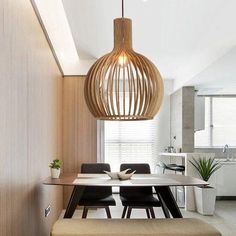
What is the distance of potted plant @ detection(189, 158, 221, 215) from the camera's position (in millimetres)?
5570

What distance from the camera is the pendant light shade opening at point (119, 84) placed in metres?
2.54

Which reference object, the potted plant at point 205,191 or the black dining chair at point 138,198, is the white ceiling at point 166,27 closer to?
the potted plant at point 205,191

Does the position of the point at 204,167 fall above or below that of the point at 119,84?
below

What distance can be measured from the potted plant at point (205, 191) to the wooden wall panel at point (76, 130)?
5.83ft

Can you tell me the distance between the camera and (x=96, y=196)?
4.55 metres

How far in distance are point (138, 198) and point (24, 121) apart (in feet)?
6.97

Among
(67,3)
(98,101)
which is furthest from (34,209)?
(67,3)

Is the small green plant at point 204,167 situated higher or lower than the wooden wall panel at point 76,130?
lower

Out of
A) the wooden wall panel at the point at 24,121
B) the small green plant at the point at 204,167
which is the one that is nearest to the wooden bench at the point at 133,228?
the wooden wall panel at the point at 24,121

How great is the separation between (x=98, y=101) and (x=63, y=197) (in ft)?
12.5

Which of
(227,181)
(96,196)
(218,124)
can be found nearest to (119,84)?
(96,196)

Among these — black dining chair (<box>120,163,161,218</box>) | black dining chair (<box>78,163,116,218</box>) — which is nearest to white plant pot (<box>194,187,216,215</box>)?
black dining chair (<box>120,163,161,218</box>)

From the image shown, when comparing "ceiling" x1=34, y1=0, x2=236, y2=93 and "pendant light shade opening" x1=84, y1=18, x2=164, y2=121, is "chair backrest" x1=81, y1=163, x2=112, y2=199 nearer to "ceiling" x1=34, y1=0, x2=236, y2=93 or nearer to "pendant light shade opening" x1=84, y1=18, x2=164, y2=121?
"ceiling" x1=34, y1=0, x2=236, y2=93

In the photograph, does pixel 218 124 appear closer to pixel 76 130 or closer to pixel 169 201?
pixel 76 130
